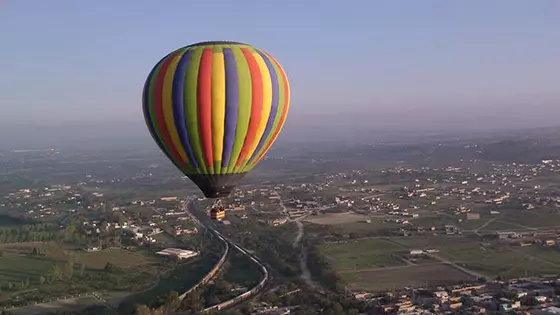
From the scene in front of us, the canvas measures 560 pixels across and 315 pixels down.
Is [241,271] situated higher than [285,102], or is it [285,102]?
[285,102]

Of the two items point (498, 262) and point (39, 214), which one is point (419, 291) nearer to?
point (498, 262)

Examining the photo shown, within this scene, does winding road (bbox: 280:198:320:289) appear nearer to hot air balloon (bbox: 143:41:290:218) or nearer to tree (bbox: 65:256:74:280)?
tree (bbox: 65:256:74:280)

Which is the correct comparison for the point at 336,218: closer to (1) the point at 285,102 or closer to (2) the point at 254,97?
(1) the point at 285,102

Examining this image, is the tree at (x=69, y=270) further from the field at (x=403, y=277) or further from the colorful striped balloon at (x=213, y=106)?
the colorful striped balloon at (x=213, y=106)

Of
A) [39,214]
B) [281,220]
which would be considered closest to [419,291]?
[281,220]

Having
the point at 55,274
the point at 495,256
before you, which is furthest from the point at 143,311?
the point at 495,256

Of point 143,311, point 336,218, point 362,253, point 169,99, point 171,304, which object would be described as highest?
point 169,99

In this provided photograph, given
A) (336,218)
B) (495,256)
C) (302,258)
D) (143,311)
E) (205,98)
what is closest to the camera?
(205,98)
